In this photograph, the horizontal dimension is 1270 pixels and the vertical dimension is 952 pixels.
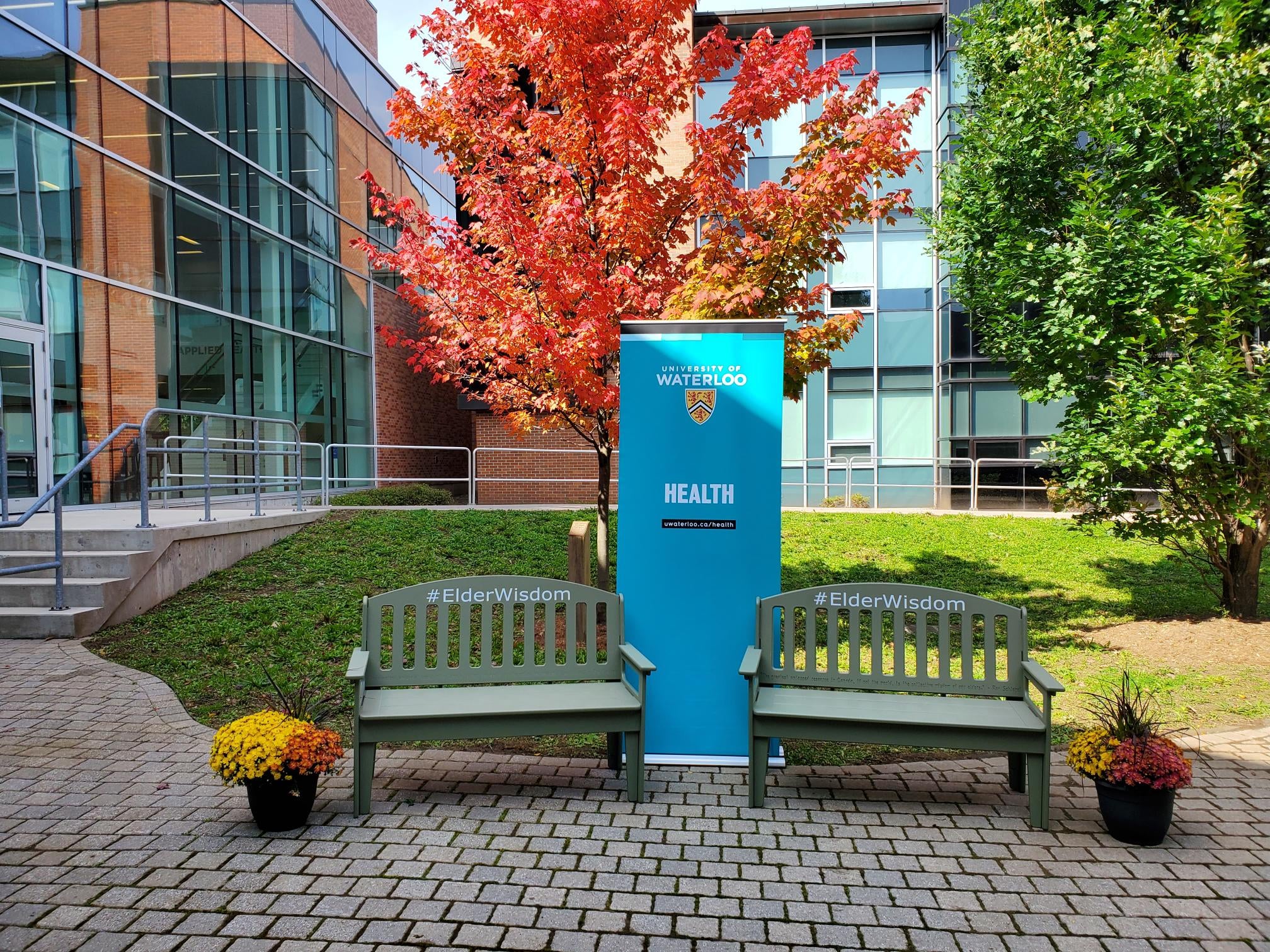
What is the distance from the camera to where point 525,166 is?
7738 millimetres

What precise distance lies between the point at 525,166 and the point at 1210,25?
6.23 m

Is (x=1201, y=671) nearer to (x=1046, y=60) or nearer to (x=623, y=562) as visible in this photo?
(x=623, y=562)

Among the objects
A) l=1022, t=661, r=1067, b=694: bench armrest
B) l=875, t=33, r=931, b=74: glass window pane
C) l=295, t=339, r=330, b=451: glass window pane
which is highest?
l=875, t=33, r=931, b=74: glass window pane

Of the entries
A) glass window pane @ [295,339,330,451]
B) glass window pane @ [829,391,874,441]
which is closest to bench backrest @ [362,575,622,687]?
glass window pane @ [295,339,330,451]

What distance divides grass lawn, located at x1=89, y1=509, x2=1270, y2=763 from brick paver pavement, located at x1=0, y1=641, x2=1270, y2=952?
82 cm

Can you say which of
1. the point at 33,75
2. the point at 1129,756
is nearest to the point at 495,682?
A: the point at 1129,756

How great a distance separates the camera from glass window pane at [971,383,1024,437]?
20516 millimetres

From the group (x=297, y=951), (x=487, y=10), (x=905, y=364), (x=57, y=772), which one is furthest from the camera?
(x=905, y=364)

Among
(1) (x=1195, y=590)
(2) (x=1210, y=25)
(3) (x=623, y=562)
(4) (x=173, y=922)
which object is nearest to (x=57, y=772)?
(4) (x=173, y=922)

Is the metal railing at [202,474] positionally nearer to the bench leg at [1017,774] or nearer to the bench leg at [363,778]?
the bench leg at [363,778]

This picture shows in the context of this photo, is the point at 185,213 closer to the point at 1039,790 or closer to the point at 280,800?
the point at 280,800

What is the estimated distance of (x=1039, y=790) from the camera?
4188mm

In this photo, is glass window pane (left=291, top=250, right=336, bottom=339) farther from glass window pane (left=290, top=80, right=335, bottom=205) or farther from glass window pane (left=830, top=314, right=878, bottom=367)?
glass window pane (left=830, top=314, right=878, bottom=367)

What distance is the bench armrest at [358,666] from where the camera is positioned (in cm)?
435
